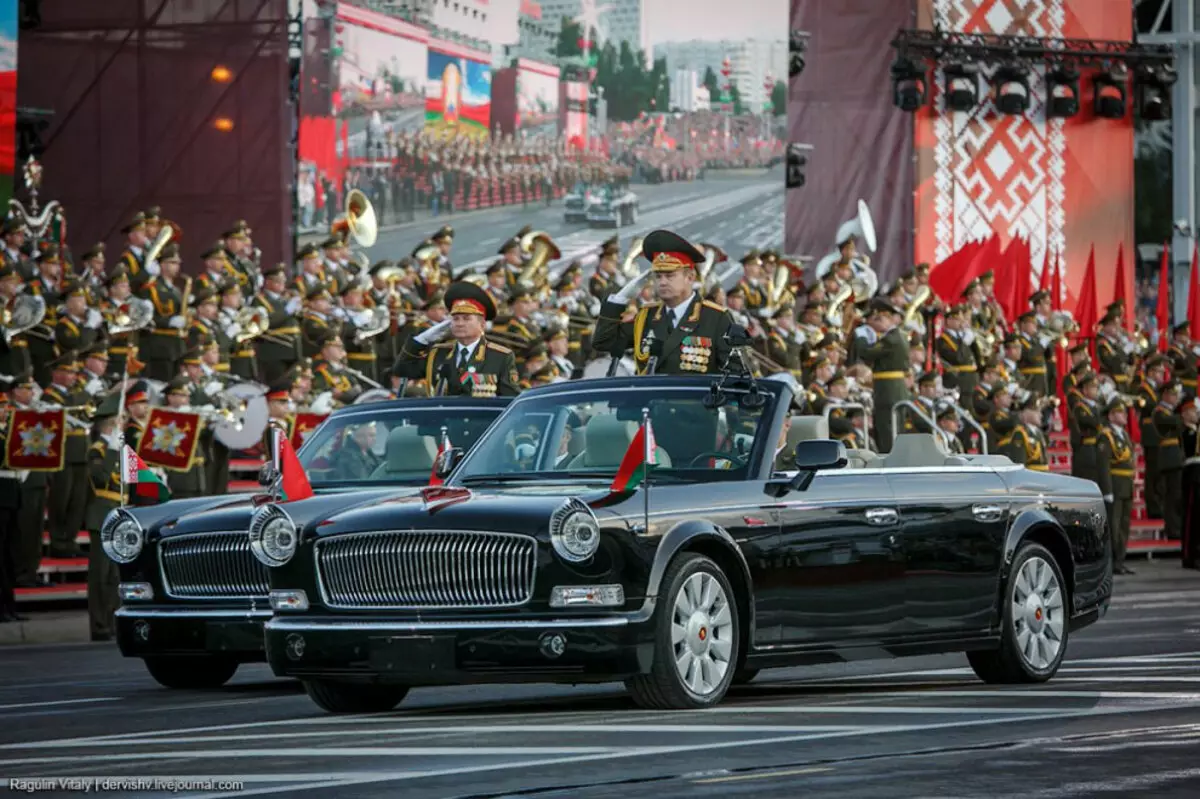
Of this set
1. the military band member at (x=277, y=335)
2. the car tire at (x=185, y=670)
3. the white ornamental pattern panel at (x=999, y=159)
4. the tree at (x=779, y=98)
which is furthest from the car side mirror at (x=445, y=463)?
the white ornamental pattern panel at (x=999, y=159)

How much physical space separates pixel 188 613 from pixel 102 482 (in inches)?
277

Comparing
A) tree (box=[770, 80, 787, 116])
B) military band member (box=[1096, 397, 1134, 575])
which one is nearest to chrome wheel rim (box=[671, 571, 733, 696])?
military band member (box=[1096, 397, 1134, 575])

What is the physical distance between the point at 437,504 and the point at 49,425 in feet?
37.2

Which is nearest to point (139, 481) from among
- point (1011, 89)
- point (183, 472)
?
point (183, 472)

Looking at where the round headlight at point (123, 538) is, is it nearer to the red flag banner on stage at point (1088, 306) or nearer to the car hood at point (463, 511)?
the car hood at point (463, 511)

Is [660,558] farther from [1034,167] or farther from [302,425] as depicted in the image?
[1034,167]

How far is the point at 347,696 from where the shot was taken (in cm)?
1218

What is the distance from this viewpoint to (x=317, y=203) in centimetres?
3266

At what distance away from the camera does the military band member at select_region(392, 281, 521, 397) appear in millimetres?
17219

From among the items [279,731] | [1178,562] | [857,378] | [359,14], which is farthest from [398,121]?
[279,731]

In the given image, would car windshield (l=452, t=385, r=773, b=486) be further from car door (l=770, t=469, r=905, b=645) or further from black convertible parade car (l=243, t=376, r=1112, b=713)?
car door (l=770, t=469, r=905, b=645)

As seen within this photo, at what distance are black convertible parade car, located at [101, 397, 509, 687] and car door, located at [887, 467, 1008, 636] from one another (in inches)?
114

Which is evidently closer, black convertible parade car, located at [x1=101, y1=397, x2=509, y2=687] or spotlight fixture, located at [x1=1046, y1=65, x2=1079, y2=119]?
black convertible parade car, located at [x1=101, y1=397, x2=509, y2=687]

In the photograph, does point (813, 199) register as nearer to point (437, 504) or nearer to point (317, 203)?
point (317, 203)
